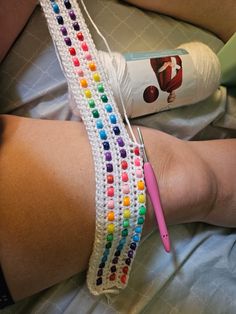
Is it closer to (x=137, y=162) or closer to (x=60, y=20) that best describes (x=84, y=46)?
(x=60, y=20)

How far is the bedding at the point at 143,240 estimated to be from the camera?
0.75m

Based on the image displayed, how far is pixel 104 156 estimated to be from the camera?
645mm

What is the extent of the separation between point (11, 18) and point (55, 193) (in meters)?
0.33

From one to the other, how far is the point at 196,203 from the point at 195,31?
0.39 metres

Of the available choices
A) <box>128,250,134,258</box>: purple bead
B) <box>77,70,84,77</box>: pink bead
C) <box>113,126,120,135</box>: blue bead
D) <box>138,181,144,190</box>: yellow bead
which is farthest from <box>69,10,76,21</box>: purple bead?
<box>128,250,134,258</box>: purple bead

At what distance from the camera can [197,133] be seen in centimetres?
83

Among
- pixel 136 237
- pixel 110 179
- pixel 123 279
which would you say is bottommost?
pixel 123 279

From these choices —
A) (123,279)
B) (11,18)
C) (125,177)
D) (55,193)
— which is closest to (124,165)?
(125,177)

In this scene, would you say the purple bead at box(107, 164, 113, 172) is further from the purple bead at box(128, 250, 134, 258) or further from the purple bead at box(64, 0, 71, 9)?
the purple bead at box(64, 0, 71, 9)

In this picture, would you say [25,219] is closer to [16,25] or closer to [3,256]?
[3,256]

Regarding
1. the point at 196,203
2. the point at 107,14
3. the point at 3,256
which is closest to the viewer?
the point at 3,256

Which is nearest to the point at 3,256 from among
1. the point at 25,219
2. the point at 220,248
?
the point at 25,219

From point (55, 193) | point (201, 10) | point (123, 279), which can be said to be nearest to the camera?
point (55, 193)

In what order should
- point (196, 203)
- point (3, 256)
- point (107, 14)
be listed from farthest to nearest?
point (107, 14) → point (196, 203) → point (3, 256)
